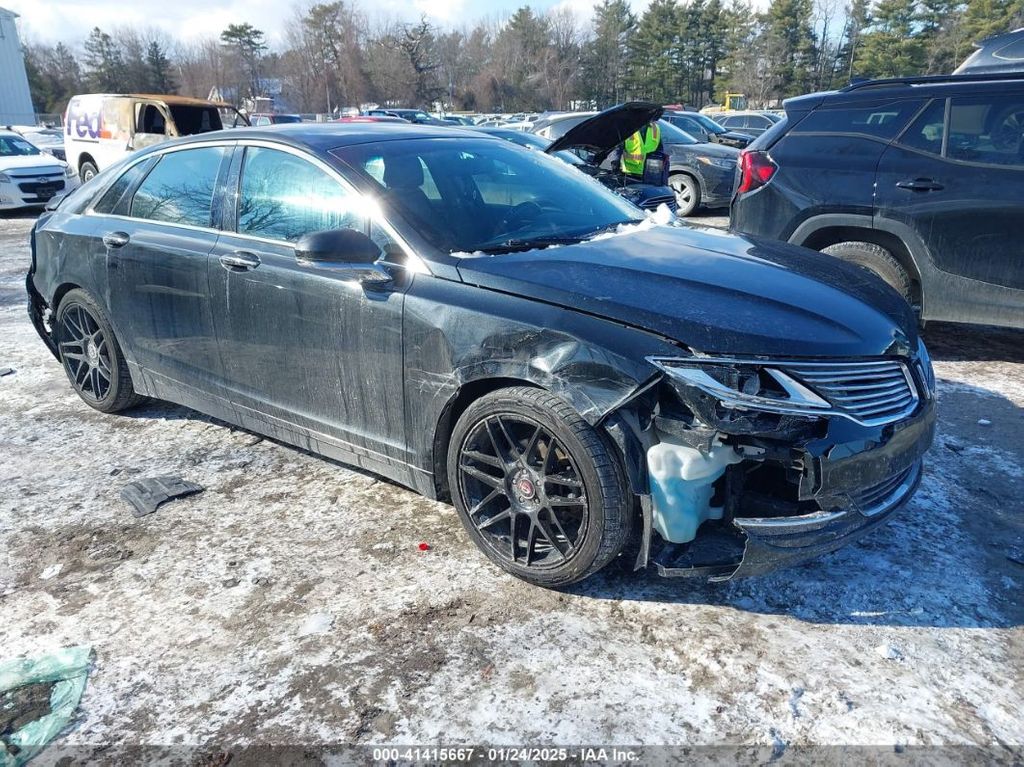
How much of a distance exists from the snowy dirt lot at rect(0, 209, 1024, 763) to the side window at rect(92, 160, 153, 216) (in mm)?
1550

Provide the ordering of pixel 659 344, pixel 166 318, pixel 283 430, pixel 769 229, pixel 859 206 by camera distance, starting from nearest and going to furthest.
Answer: pixel 659 344
pixel 283 430
pixel 166 318
pixel 859 206
pixel 769 229

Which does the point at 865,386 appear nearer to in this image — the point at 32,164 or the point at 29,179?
the point at 29,179

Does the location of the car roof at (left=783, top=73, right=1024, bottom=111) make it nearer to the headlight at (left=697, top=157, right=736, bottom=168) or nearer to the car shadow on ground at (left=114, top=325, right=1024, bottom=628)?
the car shadow on ground at (left=114, top=325, right=1024, bottom=628)

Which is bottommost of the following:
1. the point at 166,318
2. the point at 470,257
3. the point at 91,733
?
the point at 91,733

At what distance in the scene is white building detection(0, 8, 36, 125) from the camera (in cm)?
5106

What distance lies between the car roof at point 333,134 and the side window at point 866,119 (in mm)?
2899

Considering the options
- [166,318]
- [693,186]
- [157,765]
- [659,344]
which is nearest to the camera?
[157,765]

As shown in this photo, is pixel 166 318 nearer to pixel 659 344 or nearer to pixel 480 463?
pixel 480 463

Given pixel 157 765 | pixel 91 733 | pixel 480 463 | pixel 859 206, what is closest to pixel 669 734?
pixel 480 463

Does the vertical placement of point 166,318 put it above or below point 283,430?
above

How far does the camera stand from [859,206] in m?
5.36

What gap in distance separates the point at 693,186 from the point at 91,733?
11890 millimetres

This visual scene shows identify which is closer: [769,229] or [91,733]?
[91,733]

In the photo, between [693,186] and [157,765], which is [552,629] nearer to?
[157,765]
